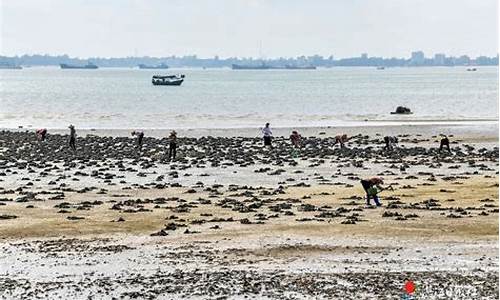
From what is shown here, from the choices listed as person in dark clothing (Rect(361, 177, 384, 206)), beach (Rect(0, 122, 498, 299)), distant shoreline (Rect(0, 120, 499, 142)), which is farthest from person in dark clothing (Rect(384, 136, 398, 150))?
person in dark clothing (Rect(361, 177, 384, 206))

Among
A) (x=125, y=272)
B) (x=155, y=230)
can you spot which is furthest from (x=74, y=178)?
(x=125, y=272)

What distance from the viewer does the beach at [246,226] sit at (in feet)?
61.8

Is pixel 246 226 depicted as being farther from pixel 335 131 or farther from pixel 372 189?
pixel 335 131

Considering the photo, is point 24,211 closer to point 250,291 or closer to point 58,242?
point 58,242

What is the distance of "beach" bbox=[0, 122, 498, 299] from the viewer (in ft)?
61.8

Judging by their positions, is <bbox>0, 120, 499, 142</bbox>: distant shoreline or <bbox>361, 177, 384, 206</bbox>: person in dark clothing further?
<bbox>0, 120, 499, 142</bbox>: distant shoreline

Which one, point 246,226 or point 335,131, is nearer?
point 246,226

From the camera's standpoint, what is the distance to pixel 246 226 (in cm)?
2558

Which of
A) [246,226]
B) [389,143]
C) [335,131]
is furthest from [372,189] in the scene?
[335,131]

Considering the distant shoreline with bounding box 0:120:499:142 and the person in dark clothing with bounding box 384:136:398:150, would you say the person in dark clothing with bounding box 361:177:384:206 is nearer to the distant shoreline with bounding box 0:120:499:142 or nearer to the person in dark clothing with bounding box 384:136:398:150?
the person in dark clothing with bounding box 384:136:398:150

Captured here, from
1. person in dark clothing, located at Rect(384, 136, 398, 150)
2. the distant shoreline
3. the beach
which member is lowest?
the distant shoreline

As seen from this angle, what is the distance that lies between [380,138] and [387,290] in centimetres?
4370

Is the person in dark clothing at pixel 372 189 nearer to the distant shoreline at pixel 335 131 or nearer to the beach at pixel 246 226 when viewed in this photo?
the beach at pixel 246 226

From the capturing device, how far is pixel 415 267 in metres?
20.4
